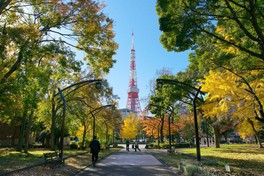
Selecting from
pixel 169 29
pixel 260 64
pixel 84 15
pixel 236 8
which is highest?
pixel 84 15

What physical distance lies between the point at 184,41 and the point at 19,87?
978 centimetres

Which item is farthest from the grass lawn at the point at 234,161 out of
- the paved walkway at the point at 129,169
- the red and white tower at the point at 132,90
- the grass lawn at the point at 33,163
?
the red and white tower at the point at 132,90

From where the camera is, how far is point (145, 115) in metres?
52.8

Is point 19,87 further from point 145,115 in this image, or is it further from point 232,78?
point 145,115

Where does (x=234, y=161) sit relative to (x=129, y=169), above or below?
above

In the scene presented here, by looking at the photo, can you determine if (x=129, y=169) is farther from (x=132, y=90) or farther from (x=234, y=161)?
(x=132, y=90)

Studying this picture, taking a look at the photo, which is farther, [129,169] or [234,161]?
[234,161]

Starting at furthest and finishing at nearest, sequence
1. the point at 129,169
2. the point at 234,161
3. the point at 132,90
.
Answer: the point at 132,90, the point at 234,161, the point at 129,169

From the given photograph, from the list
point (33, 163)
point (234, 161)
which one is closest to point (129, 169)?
point (33, 163)

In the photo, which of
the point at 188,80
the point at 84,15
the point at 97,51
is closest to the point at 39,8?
the point at 84,15

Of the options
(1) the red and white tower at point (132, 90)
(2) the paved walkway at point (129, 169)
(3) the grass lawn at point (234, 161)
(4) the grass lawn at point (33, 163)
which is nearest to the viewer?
(3) the grass lawn at point (234, 161)

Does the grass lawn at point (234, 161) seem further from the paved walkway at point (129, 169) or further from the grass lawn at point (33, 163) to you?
the grass lawn at point (33, 163)

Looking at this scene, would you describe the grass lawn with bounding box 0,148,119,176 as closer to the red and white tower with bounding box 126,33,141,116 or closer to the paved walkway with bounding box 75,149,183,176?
the paved walkway with bounding box 75,149,183,176

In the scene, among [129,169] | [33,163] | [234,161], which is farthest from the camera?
[234,161]
